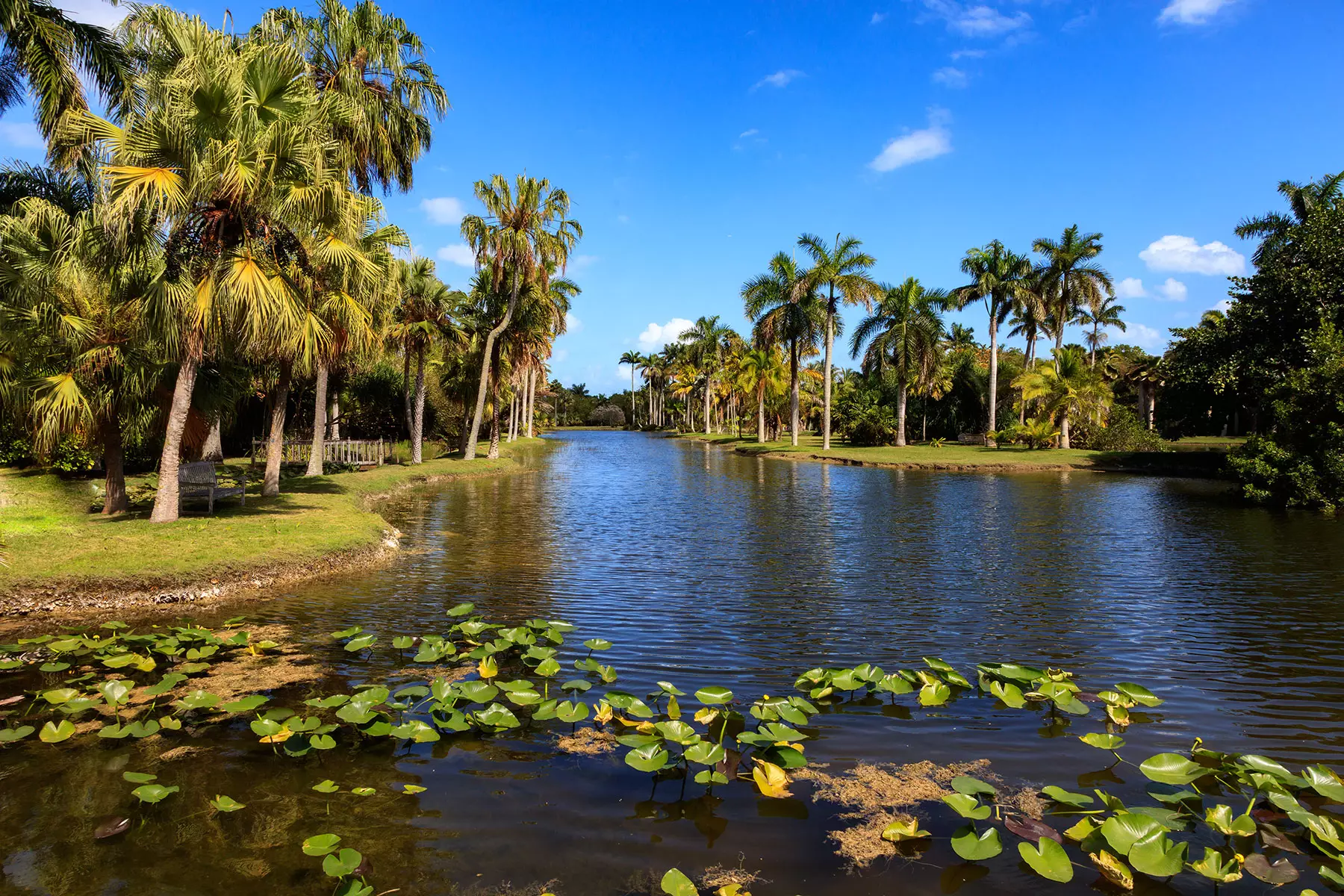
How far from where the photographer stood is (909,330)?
174 feet

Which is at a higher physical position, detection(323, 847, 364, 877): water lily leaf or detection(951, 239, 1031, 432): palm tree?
detection(951, 239, 1031, 432): palm tree

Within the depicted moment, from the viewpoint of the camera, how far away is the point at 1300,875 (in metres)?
4.62

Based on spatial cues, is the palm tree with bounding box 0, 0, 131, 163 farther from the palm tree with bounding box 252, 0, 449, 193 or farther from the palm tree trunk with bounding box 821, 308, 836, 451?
the palm tree trunk with bounding box 821, 308, 836, 451

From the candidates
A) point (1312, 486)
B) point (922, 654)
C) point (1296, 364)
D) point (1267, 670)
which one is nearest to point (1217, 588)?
point (1267, 670)

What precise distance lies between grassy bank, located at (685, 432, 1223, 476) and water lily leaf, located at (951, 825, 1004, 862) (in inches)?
1409

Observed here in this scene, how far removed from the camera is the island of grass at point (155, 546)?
10.4 m

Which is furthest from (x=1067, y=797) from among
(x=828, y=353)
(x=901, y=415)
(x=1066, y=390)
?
(x=901, y=415)

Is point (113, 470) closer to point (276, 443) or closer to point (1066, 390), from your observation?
point (276, 443)

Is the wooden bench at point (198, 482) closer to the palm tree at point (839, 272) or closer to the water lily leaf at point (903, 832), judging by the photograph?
the water lily leaf at point (903, 832)

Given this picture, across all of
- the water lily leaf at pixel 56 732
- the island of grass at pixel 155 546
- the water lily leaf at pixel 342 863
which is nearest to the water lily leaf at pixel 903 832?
the water lily leaf at pixel 342 863

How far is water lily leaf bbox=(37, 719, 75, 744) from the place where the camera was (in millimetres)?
6133

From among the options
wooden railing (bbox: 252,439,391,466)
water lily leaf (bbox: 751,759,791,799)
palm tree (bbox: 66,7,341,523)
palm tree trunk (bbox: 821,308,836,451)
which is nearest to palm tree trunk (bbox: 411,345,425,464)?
wooden railing (bbox: 252,439,391,466)

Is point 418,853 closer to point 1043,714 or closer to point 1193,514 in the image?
point 1043,714

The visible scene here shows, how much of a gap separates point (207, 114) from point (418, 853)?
515 inches
